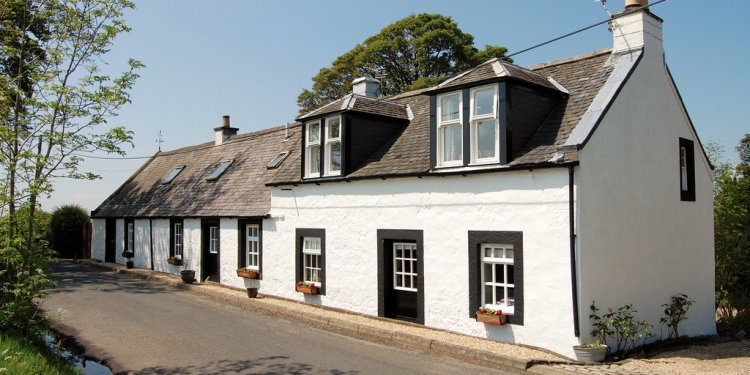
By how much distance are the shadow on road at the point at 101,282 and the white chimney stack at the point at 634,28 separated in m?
16.2

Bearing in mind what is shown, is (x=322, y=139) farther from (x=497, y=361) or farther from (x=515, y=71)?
(x=497, y=361)

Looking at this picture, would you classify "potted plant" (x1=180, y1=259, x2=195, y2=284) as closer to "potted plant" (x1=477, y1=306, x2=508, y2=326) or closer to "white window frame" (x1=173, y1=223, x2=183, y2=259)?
"white window frame" (x1=173, y1=223, x2=183, y2=259)

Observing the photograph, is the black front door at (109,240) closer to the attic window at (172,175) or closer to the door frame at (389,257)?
the attic window at (172,175)

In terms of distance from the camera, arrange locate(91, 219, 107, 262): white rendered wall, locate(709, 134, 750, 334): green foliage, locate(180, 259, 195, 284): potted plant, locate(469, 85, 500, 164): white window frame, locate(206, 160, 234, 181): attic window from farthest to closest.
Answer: locate(91, 219, 107, 262): white rendered wall, locate(206, 160, 234, 181): attic window, locate(180, 259, 195, 284): potted plant, locate(709, 134, 750, 334): green foliage, locate(469, 85, 500, 164): white window frame

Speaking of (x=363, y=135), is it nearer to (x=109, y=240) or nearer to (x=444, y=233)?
(x=444, y=233)

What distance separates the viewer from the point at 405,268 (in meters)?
14.4

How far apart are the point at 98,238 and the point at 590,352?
1133 inches

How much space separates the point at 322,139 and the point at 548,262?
8042 mm

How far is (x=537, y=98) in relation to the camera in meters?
12.8

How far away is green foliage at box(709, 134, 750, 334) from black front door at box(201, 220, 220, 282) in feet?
55.6

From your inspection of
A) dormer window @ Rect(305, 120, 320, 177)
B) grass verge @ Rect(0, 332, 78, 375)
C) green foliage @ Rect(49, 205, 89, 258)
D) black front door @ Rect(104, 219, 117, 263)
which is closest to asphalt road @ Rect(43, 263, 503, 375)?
grass verge @ Rect(0, 332, 78, 375)

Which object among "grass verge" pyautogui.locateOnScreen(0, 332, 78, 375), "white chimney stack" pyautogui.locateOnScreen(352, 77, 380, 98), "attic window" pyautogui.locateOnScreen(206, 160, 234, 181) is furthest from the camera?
"attic window" pyautogui.locateOnScreen(206, 160, 234, 181)

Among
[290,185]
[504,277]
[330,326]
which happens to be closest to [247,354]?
[330,326]

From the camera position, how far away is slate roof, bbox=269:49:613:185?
1188 cm
